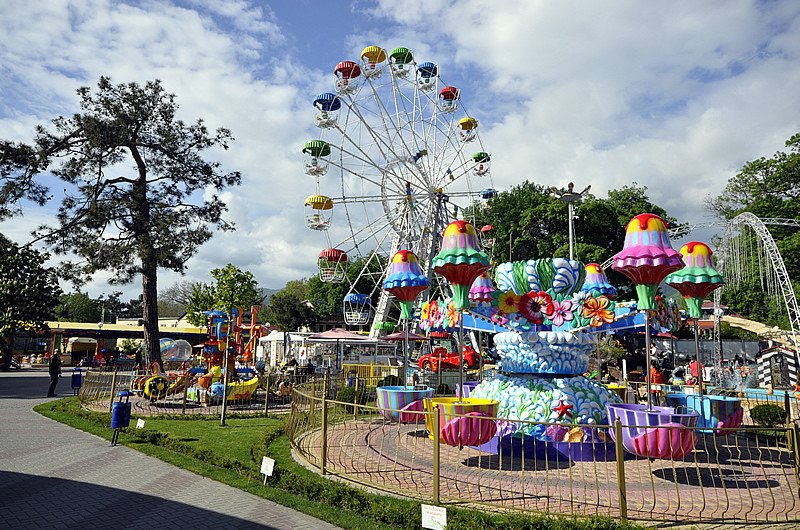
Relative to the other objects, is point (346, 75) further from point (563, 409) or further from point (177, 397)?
point (563, 409)

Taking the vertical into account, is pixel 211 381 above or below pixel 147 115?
below

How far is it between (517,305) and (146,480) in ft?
21.8

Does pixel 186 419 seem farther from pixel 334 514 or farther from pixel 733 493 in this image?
pixel 733 493

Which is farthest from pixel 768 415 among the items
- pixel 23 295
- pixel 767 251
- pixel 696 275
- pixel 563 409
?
pixel 23 295

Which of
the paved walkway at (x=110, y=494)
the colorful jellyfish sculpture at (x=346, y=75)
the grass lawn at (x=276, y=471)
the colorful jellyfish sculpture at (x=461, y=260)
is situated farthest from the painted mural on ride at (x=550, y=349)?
the colorful jellyfish sculpture at (x=346, y=75)

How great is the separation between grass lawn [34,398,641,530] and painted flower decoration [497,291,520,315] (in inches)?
175

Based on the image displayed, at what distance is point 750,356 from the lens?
3328 cm

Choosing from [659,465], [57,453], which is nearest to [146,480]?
[57,453]

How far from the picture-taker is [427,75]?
1096 inches

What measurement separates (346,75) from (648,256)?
19.5m

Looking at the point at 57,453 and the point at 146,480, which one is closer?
the point at 146,480

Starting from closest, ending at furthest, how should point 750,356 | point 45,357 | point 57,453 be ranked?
1. point 57,453
2. point 750,356
3. point 45,357

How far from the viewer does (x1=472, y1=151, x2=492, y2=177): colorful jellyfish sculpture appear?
3051cm

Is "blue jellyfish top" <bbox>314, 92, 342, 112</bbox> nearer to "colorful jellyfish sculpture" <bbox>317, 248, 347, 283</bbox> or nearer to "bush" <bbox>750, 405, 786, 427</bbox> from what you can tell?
"colorful jellyfish sculpture" <bbox>317, 248, 347, 283</bbox>
